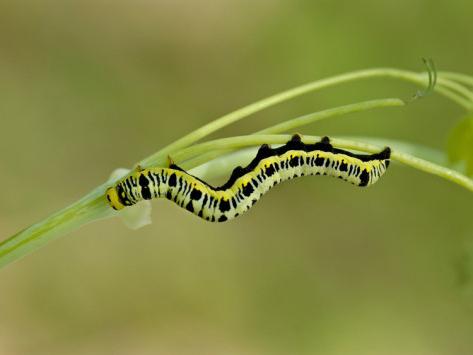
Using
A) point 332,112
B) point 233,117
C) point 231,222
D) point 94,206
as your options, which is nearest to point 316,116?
point 332,112

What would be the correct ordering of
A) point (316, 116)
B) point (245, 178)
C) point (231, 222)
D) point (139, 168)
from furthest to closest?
point (231, 222)
point (245, 178)
point (139, 168)
point (316, 116)

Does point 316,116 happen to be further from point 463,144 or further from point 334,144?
point 463,144

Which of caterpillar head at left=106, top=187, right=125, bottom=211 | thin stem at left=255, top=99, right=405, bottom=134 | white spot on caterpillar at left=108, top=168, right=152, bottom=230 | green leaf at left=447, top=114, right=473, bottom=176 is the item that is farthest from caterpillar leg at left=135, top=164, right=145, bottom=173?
green leaf at left=447, top=114, right=473, bottom=176

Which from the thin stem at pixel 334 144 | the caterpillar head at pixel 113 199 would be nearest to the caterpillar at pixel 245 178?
the caterpillar head at pixel 113 199

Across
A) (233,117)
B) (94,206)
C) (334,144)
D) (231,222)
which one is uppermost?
(231,222)

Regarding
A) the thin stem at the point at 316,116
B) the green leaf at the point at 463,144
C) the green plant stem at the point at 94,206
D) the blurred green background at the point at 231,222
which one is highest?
the blurred green background at the point at 231,222

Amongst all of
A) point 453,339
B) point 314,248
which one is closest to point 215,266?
point 314,248

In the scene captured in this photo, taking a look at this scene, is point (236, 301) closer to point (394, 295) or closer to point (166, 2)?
point (394, 295)

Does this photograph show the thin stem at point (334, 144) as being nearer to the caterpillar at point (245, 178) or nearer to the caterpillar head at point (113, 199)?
the caterpillar at point (245, 178)
